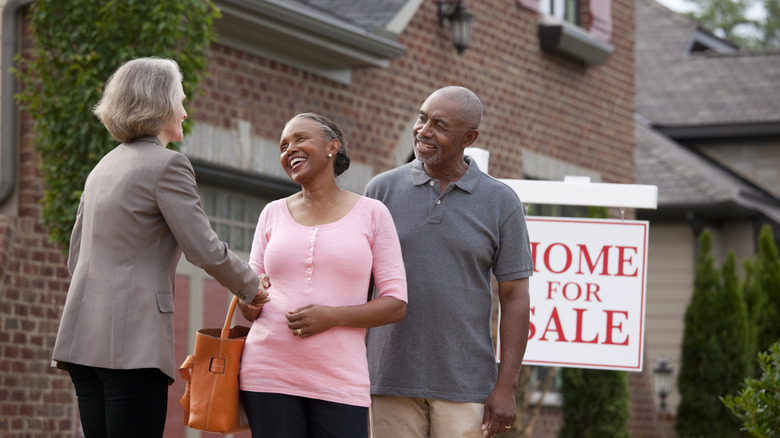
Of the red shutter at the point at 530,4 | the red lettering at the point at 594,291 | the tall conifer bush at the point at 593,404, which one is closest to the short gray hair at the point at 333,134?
the red lettering at the point at 594,291

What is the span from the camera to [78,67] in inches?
289

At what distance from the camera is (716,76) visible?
20.9 metres

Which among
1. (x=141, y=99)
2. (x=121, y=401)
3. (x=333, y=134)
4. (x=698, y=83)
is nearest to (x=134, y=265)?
(x=121, y=401)

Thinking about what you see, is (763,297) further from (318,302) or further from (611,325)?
(318,302)

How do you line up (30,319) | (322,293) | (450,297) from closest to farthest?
(322,293) → (450,297) → (30,319)

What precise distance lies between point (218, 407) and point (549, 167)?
895cm

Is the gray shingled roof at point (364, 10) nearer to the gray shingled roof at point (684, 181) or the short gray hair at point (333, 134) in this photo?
the short gray hair at point (333, 134)

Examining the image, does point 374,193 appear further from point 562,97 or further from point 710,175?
point 710,175

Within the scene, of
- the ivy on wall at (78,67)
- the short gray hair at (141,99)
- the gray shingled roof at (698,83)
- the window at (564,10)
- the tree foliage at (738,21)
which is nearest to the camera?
the short gray hair at (141,99)

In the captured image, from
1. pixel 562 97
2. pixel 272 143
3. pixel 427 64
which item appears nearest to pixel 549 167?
pixel 562 97

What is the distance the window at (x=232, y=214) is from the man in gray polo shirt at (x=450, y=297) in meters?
4.71

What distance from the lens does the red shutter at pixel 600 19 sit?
13359mm

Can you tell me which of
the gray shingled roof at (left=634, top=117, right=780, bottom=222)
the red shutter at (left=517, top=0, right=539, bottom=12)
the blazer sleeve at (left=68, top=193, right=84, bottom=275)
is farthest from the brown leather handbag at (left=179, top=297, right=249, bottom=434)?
the gray shingled roof at (left=634, top=117, right=780, bottom=222)

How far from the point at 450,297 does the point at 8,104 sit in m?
4.19
